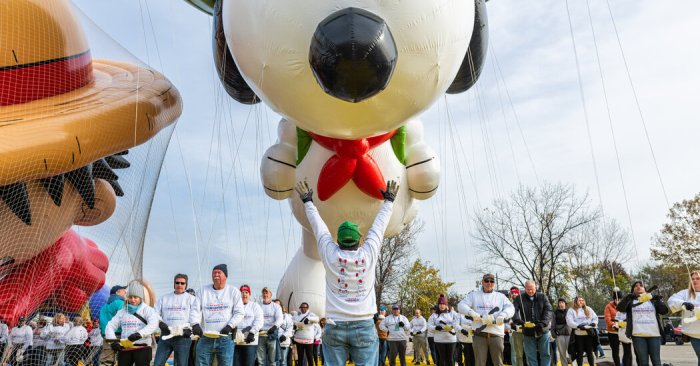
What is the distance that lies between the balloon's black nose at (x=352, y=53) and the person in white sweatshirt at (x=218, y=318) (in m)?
3.08

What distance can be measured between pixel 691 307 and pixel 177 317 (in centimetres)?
557

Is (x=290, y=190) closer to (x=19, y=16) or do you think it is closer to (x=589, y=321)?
(x=19, y=16)

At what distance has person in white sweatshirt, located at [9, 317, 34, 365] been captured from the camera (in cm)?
663

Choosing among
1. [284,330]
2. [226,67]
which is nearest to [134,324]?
[284,330]

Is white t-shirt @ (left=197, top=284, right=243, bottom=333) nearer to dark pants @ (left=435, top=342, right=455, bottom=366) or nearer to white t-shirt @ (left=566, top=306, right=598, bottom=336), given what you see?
dark pants @ (left=435, top=342, right=455, bottom=366)

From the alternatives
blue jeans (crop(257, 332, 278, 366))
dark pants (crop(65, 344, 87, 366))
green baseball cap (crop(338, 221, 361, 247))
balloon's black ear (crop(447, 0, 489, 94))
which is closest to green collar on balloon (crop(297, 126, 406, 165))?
balloon's black ear (crop(447, 0, 489, 94))

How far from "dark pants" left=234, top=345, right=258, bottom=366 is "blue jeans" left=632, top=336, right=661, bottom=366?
4.68 metres

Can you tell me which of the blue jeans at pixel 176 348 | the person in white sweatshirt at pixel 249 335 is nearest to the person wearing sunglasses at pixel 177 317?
the blue jeans at pixel 176 348

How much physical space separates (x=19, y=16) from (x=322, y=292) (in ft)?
14.0

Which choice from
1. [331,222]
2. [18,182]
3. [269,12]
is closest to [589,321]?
[331,222]

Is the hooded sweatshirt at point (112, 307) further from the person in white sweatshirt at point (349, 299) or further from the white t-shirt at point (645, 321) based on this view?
the white t-shirt at point (645, 321)

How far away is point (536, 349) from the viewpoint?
6.82m

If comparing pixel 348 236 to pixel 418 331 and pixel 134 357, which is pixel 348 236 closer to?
pixel 134 357

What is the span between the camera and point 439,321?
902 cm
